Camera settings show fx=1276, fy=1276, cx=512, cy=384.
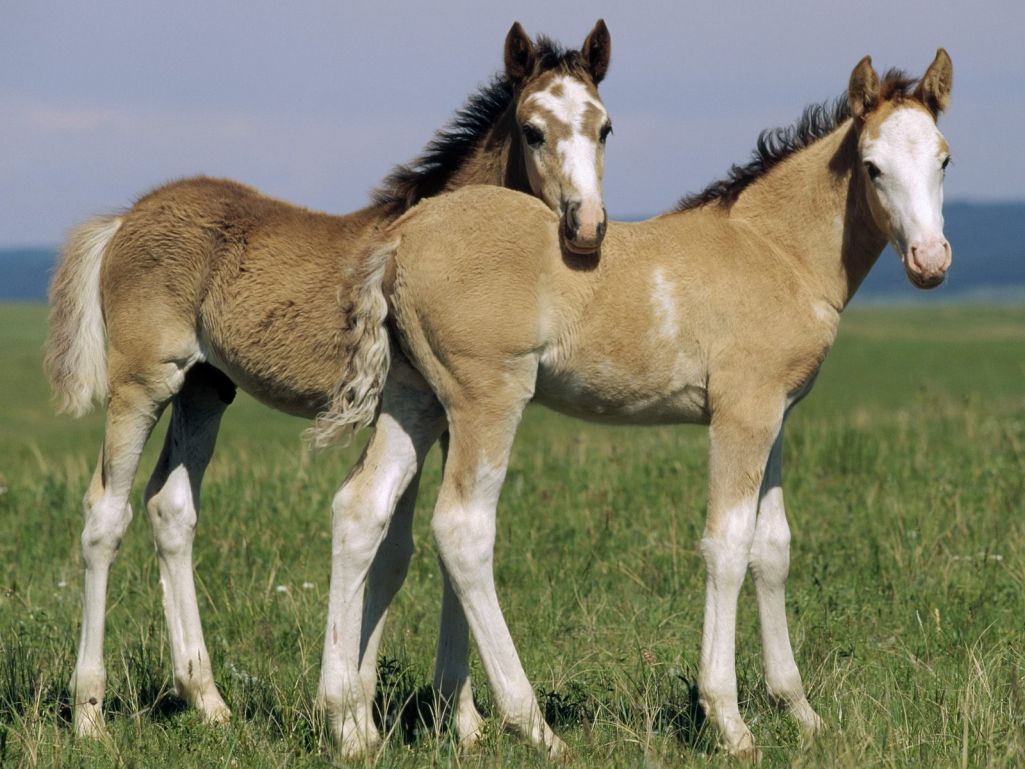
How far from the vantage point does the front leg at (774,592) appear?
14.4ft

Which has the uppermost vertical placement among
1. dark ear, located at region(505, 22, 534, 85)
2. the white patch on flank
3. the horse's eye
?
dark ear, located at region(505, 22, 534, 85)

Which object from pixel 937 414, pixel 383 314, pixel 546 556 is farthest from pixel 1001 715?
pixel 937 414

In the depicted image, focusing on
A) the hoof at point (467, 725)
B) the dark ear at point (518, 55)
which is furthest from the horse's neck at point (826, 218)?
the hoof at point (467, 725)

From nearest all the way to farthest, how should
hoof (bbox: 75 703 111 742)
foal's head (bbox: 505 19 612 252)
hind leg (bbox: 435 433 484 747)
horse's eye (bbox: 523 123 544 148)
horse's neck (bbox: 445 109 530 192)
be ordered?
hoof (bbox: 75 703 111 742) → hind leg (bbox: 435 433 484 747) → foal's head (bbox: 505 19 612 252) → horse's eye (bbox: 523 123 544 148) → horse's neck (bbox: 445 109 530 192)

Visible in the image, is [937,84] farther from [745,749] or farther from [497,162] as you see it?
[745,749]

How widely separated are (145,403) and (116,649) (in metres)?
1.17

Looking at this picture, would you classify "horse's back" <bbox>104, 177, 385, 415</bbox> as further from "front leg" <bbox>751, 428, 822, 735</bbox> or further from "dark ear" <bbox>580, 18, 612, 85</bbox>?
"front leg" <bbox>751, 428, 822, 735</bbox>

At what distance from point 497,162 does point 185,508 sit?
6.39ft

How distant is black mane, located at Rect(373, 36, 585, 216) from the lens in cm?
524

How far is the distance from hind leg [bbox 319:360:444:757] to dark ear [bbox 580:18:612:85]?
5.87 ft

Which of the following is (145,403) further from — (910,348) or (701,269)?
(910,348)

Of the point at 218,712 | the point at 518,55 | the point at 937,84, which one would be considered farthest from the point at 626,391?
the point at 218,712

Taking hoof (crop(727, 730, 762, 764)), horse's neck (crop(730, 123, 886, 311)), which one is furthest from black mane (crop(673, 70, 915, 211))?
hoof (crop(727, 730, 762, 764))

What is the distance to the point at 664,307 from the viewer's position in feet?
13.6
